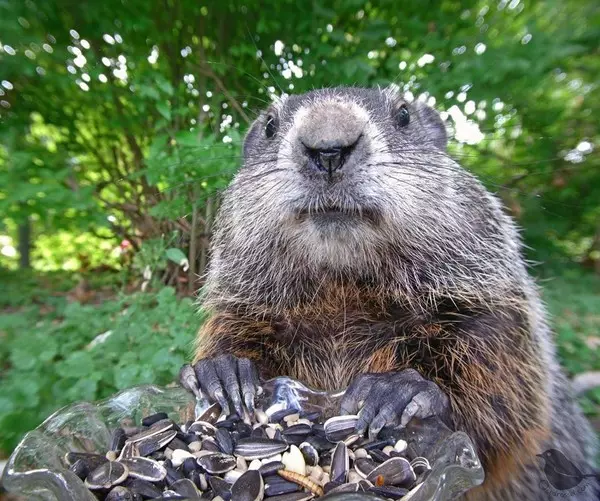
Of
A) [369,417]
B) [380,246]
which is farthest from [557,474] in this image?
[380,246]

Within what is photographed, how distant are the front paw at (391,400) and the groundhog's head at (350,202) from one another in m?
0.50

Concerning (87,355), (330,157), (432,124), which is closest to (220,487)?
(330,157)

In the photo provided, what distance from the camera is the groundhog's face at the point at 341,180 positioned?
1.73 metres

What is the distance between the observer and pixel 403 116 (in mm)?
2395

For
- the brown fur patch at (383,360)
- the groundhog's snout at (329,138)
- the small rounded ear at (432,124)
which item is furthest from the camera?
the small rounded ear at (432,124)

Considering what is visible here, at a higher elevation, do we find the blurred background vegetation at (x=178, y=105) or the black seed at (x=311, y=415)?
the blurred background vegetation at (x=178, y=105)

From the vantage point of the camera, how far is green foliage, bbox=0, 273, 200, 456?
244 centimetres

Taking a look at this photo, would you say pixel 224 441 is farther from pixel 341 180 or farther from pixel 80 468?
pixel 341 180

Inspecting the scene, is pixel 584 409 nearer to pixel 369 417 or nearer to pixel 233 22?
pixel 369 417

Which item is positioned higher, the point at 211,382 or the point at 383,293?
the point at 383,293

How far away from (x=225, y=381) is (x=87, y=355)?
120 centimetres

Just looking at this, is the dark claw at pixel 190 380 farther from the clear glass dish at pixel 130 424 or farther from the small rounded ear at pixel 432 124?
the small rounded ear at pixel 432 124

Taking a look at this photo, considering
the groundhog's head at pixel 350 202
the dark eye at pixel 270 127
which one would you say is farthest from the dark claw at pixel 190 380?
the dark eye at pixel 270 127

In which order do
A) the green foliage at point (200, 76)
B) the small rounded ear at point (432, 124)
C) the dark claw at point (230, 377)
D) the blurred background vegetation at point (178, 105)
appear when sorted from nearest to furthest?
the dark claw at point (230, 377)
the small rounded ear at point (432, 124)
the blurred background vegetation at point (178, 105)
the green foliage at point (200, 76)
